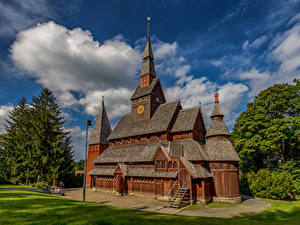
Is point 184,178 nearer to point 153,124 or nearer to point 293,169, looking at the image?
point 153,124

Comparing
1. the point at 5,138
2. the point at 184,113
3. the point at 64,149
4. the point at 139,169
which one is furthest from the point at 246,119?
the point at 5,138

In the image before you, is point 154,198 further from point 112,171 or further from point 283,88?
point 283,88

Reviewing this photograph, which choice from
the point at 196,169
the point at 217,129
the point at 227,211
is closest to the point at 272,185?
the point at 217,129

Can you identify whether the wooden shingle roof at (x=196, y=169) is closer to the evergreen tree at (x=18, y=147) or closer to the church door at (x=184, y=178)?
the church door at (x=184, y=178)

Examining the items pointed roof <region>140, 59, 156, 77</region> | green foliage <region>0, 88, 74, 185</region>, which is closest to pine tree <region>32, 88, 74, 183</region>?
green foliage <region>0, 88, 74, 185</region>

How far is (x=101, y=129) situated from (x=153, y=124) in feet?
50.3

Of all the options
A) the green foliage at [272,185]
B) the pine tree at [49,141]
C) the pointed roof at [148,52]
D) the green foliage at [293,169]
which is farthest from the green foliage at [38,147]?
the green foliage at [293,169]

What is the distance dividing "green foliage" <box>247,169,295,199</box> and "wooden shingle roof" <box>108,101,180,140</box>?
15.6 meters

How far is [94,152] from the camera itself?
4072 cm

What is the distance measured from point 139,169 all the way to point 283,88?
2699 cm

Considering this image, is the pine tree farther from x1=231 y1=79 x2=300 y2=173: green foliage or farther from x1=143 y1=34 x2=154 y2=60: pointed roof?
x1=231 y1=79 x2=300 y2=173: green foliage

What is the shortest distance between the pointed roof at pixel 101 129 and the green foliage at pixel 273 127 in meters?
27.5

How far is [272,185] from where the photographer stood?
83.8ft

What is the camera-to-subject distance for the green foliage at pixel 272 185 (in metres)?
24.8
